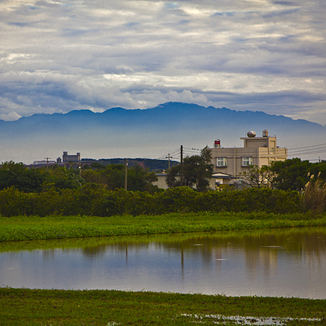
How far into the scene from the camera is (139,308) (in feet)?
27.2

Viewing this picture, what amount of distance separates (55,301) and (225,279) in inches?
189

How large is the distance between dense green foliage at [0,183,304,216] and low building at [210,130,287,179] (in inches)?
2260

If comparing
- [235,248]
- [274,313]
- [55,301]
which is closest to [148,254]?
[235,248]

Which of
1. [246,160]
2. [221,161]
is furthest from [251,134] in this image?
[221,161]

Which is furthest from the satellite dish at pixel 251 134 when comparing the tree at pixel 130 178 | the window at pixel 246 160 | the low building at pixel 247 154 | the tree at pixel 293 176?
the tree at pixel 293 176

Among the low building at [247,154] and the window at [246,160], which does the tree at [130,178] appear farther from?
the window at [246,160]

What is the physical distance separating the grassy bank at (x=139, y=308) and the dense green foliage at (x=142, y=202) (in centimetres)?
2250

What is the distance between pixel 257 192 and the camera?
1257 inches

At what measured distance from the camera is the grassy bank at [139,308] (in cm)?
738

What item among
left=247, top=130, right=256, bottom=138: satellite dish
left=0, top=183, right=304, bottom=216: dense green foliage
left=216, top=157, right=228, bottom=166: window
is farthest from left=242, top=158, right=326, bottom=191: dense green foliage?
left=247, top=130, right=256, bottom=138: satellite dish

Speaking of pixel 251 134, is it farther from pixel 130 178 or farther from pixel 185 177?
pixel 185 177

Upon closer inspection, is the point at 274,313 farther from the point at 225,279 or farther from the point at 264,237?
the point at 264,237

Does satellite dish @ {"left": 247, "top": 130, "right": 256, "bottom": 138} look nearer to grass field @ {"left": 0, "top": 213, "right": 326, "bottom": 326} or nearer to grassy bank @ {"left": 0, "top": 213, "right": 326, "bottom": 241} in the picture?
grassy bank @ {"left": 0, "top": 213, "right": 326, "bottom": 241}

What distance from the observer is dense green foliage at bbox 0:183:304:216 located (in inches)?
1244
